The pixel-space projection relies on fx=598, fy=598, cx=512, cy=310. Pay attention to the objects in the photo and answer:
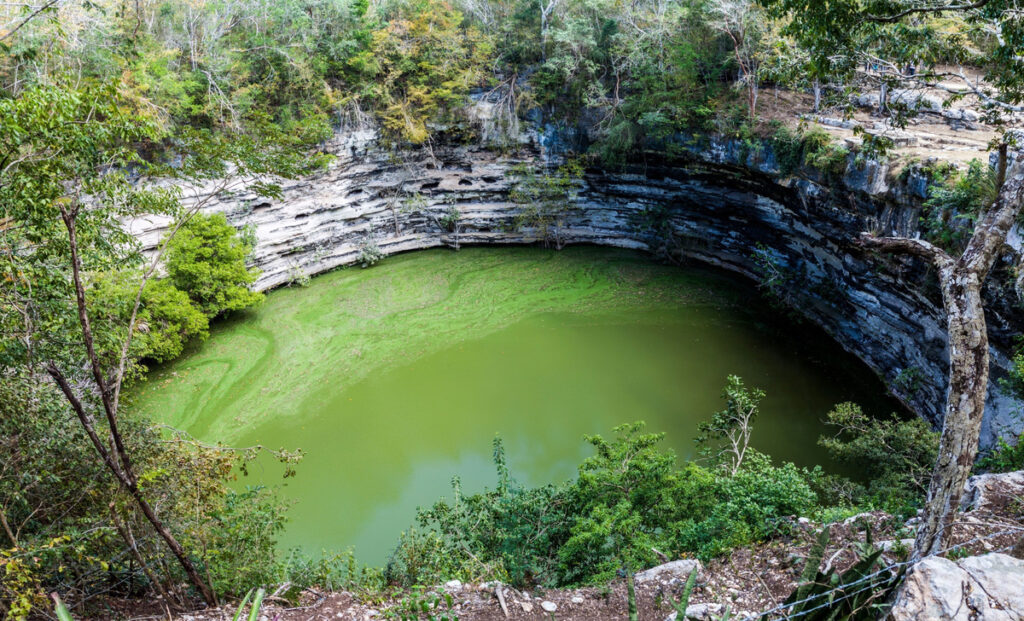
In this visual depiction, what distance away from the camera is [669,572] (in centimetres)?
431

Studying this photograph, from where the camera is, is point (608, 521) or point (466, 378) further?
point (466, 378)

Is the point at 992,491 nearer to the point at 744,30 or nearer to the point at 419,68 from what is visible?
the point at 744,30

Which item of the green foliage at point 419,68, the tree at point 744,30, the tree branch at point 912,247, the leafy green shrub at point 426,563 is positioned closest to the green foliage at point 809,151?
the tree at point 744,30

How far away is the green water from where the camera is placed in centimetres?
833

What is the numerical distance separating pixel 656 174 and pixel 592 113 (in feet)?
6.56

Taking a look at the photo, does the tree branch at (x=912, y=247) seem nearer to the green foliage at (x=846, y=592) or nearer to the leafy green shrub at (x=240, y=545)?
the green foliage at (x=846, y=592)

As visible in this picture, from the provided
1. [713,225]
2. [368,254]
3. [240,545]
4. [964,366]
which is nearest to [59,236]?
[240,545]

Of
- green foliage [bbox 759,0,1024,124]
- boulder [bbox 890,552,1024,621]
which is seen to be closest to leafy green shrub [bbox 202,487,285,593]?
boulder [bbox 890,552,1024,621]

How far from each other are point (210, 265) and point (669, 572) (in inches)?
386

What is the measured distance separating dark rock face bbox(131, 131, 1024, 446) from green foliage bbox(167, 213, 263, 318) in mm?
895

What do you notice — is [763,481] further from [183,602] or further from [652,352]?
[652,352]

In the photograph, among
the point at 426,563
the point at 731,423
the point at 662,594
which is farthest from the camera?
the point at 731,423

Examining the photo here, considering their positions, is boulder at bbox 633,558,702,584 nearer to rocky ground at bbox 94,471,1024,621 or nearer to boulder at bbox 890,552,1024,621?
rocky ground at bbox 94,471,1024,621

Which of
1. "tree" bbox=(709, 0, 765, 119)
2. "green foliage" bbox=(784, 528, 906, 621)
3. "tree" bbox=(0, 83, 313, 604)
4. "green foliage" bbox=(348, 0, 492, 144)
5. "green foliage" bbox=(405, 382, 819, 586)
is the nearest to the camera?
"green foliage" bbox=(784, 528, 906, 621)
